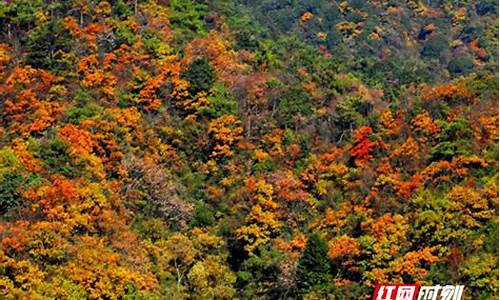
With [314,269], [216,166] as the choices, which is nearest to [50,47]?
[216,166]

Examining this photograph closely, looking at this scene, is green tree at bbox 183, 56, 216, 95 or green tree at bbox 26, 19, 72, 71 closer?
green tree at bbox 26, 19, 72, 71

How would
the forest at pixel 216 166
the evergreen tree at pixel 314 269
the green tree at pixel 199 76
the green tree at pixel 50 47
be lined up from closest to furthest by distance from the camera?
the forest at pixel 216 166 < the evergreen tree at pixel 314 269 < the green tree at pixel 50 47 < the green tree at pixel 199 76

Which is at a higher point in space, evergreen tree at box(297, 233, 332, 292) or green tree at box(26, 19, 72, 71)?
green tree at box(26, 19, 72, 71)

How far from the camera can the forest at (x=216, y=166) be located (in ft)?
185

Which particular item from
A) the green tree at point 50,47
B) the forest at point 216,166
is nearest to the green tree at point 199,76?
the forest at point 216,166

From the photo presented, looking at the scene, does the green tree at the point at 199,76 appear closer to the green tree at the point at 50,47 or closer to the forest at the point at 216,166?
the forest at the point at 216,166

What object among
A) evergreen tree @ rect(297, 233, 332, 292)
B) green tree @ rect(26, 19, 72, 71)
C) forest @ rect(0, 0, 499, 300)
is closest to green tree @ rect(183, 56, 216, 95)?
forest @ rect(0, 0, 499, 300)

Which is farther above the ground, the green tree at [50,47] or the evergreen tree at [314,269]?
the green tree at [50,47]

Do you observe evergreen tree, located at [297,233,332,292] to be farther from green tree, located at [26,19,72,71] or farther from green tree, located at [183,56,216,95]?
green tree, located at [26,19,72,71]

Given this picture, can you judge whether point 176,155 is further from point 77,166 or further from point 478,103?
point 478,103

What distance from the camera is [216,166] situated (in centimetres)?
7406

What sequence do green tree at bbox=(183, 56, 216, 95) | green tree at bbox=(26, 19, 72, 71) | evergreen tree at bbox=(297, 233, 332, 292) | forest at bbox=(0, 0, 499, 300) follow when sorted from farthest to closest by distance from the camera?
green tree at bbox=(183, 56, 216, 95)
green tree at bbox=(26, 19, 72, 71)
evergreen tree at bbox=(297, 233, 332, 292)
forest at bbox=(0, 0, 499, 300)

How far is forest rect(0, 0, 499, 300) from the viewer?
56531 mm

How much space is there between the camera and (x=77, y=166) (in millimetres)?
64062
